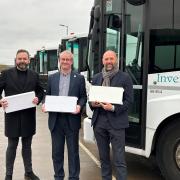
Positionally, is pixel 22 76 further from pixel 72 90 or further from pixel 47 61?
pixel 47 61

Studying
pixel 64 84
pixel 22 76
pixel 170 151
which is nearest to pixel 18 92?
pixel 22 76

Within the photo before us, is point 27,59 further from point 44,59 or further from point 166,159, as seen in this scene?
point 44,59

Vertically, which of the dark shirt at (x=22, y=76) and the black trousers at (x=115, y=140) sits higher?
the dark shirt at (x=22, y=76)

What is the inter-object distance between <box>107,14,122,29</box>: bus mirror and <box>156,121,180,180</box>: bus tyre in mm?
1752

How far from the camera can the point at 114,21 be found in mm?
7332

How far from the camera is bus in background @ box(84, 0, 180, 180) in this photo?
6.42 metres

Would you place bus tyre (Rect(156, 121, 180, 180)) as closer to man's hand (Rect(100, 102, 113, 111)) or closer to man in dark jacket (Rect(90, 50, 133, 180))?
man in dark jacket (Rect(90, 50, 133, 180))

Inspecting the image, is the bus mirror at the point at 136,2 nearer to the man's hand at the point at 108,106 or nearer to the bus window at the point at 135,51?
the bus window at the point at 135,51

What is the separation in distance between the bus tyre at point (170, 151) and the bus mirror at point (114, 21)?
69.0 inches

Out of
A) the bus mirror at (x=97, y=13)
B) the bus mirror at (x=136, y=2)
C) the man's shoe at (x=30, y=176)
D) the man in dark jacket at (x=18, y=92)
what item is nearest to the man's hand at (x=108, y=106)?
the man in dark jacket at (x=18, y=92)

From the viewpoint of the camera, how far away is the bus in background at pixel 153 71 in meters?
6.42

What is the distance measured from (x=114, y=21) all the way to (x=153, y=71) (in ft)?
3.85

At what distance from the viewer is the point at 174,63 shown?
640 cm

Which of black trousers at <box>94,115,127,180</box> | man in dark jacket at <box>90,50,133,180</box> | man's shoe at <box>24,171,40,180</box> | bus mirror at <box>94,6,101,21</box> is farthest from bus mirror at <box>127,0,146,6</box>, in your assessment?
man's shoe at <box>24,171,40,180</box>
